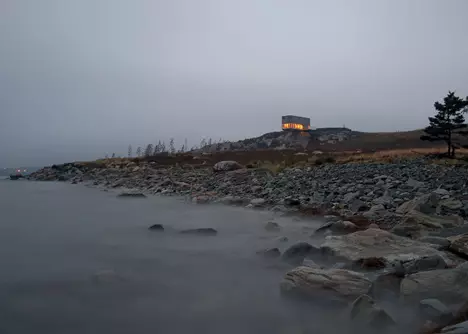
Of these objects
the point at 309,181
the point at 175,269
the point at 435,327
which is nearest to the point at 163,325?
the point at 175,269

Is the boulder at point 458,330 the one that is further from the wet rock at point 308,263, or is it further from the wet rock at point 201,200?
the wet rock at point 201,200

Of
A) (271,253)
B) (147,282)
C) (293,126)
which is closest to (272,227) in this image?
(271,253)

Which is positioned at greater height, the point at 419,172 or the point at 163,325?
the point at 419,172

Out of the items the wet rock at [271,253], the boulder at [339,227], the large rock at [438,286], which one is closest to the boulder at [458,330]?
the large rock at [438,286]

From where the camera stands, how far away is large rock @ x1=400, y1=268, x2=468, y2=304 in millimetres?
3744

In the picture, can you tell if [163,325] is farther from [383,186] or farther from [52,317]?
[383,186]

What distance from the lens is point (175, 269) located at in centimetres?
584

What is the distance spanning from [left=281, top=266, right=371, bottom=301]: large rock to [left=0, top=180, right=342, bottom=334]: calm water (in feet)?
0.79

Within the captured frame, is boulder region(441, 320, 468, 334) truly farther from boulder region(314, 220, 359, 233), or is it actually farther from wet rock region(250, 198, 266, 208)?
wet rock region(250, 198, 266, 208)

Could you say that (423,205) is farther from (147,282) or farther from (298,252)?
A: (147,282)

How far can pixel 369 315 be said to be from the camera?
3.57 metres

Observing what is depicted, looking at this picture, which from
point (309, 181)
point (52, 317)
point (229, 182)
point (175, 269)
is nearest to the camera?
point (52, 317)

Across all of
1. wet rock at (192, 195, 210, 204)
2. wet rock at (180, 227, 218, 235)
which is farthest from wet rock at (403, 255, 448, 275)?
wet rock at (192, 195, 210, 204)

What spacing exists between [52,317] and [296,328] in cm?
301
